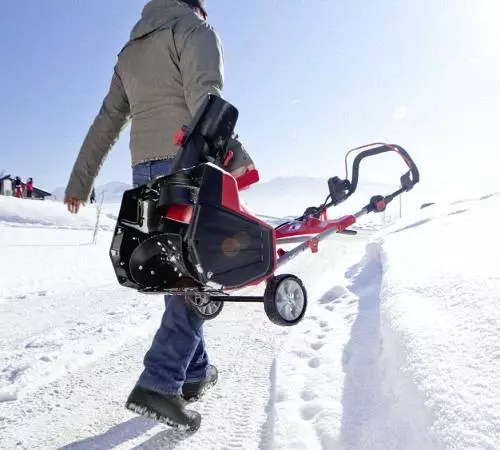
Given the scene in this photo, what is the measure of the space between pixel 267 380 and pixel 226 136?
1458mm

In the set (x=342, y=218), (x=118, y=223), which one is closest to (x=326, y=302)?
(x=342, y=218)

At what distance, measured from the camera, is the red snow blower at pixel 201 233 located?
1488 mm

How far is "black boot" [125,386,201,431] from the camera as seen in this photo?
183 cm

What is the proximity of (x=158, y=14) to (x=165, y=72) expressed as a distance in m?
0.28

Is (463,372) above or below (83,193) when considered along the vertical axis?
below

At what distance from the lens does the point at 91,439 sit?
188 centimetres

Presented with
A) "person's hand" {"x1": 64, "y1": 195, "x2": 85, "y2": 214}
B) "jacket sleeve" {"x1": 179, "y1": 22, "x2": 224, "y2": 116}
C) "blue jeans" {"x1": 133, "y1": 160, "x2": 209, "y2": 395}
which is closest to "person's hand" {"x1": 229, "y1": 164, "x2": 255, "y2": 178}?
"jacket sleeve" {"x1": 179, "y1": 22, "x2": 224, "y2": 116}

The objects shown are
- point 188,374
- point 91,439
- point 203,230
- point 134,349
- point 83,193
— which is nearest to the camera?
point 203,230

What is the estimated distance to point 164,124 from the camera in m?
2.05

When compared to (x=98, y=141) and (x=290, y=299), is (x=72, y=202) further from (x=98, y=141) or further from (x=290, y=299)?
(x=290, y=299)

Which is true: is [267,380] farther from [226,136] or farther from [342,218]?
[226,136]

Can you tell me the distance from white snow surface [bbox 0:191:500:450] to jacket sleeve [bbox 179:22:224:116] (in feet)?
4.42

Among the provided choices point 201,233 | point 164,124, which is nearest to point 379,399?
point 201,233

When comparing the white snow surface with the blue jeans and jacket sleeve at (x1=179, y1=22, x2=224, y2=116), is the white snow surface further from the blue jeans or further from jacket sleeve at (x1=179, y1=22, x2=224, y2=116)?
jacket sleeve at (x1=179, y1=22, x2=224, y2=116)
